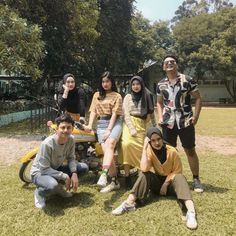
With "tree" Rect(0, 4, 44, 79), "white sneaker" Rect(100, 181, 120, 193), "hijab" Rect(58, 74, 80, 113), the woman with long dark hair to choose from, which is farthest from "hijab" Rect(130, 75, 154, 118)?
"tree" Rect(0, 4, 44, 79)

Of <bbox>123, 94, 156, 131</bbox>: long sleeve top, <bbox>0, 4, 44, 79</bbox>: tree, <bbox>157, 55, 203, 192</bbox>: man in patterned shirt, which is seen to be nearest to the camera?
<bbox>157, 55, 203, 192</bbox>: man in patterned shirt

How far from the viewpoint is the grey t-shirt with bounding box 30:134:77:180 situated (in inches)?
185

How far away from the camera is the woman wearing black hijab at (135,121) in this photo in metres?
5.27

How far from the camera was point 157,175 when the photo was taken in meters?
4.82

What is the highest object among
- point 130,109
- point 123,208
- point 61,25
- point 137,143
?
point 61,25

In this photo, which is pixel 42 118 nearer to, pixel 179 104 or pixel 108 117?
pixel 108 117

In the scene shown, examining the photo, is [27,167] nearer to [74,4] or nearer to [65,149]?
[65,149]

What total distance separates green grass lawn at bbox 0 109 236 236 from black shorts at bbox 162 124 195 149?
0.67 meters

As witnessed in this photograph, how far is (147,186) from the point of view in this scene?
457 cm

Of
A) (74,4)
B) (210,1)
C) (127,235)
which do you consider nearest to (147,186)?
(127,235)

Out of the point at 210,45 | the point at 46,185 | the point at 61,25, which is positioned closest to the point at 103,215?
the point at 46,185

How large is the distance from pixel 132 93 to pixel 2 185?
2.30 metres

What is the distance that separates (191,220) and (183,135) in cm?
136

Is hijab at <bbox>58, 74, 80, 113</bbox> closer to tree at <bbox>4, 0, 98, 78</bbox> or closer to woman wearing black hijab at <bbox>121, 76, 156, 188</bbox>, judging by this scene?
woman wearing black hijab at <bbox>121, 76, 156, 188</bbox>
